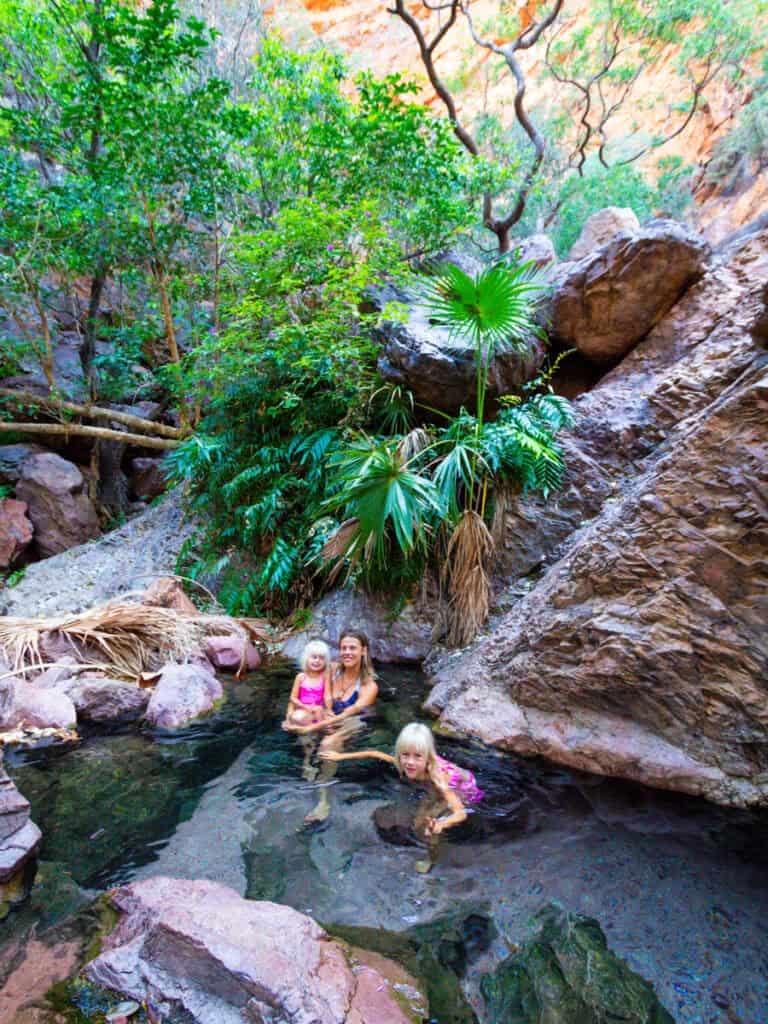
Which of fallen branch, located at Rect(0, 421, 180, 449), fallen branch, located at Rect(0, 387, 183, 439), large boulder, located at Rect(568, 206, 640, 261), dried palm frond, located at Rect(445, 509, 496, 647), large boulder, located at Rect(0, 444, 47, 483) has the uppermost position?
large boulder, located at Rect(568, 206, 640, 261)

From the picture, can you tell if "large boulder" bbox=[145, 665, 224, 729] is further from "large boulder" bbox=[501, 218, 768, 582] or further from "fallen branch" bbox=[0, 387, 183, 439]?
"fallen branch" bbox=[0, 387, 183, 439]

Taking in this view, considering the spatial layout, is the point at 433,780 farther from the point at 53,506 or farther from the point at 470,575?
the point at 53,506

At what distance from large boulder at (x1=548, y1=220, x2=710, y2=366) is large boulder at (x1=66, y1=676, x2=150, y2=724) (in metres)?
6.22

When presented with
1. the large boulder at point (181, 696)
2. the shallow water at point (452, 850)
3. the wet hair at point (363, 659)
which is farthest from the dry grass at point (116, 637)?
the wet hair at point (363, 659)

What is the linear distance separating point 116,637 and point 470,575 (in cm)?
359

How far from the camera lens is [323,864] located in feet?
9.16

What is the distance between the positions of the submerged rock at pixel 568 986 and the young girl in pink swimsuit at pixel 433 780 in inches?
33.5

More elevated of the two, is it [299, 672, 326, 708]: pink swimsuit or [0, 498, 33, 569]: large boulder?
[0, 498, 33, 569]: large boulder

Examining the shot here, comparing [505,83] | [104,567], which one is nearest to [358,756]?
[104,567]

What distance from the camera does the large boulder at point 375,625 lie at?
5.86m

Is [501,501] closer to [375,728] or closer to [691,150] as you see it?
[375,728]

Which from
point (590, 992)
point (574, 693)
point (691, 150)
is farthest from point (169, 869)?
point (691, 150)

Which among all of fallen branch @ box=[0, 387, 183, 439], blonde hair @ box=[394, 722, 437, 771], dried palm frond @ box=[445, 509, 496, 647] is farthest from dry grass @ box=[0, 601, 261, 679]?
fallen branch @ box=[0, 387, 183, 439]

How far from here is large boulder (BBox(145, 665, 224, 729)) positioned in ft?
14.7
